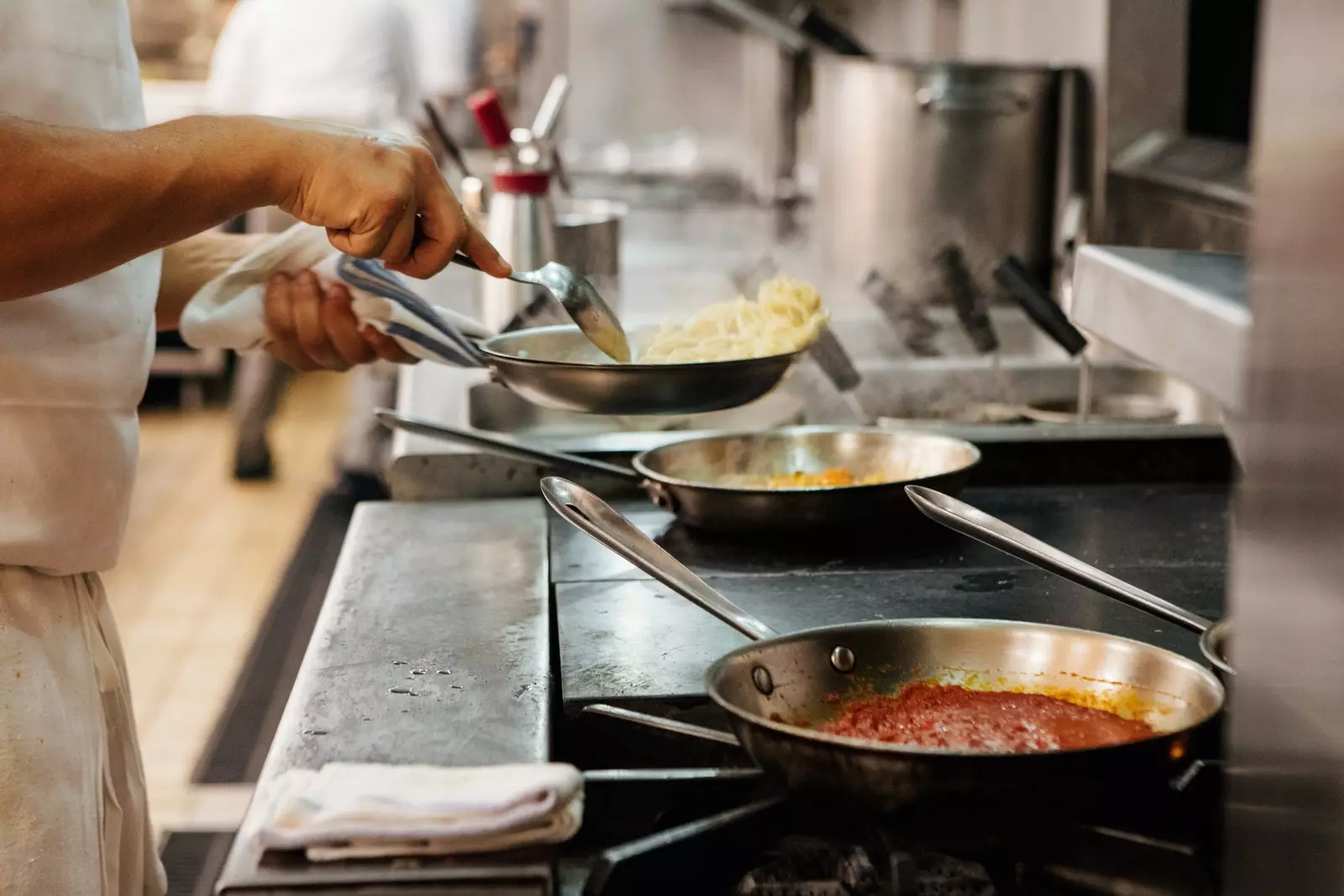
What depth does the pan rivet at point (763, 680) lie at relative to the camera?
40.4 inches

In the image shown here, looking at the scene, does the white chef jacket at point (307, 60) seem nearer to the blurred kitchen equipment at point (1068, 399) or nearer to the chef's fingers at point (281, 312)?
the blurred kitchen equipment at point (1068, 399)

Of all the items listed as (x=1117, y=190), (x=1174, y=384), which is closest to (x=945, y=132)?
(x=1117, y=190)

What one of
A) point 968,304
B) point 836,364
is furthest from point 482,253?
point 968,304

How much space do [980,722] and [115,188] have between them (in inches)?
28.0

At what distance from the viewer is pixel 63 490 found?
1.28 meters

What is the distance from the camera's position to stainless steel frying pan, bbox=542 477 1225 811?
0.85 metres

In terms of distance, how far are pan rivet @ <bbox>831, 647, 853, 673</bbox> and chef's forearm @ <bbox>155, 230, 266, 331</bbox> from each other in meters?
0.86

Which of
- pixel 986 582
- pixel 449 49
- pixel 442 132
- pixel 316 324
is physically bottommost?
pixel 986 582

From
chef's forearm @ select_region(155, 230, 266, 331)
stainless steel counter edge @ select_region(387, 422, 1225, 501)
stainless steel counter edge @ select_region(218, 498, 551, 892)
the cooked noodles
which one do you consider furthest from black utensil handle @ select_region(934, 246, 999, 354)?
chef's forearm @ select_region(155, 230, 266, 331)

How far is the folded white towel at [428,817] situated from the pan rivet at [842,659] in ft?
0.82

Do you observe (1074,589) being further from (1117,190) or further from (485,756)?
(1117,190)

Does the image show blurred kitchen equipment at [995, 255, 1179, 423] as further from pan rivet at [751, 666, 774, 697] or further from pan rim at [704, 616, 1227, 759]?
pan rivet at [751, 666, 774, 697]

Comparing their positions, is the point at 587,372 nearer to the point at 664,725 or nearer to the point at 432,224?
the point at 432,224

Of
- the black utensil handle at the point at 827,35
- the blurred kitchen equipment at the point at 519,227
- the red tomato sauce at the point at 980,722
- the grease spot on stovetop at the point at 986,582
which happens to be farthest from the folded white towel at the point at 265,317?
the black utensil handle at the point at 827,35
